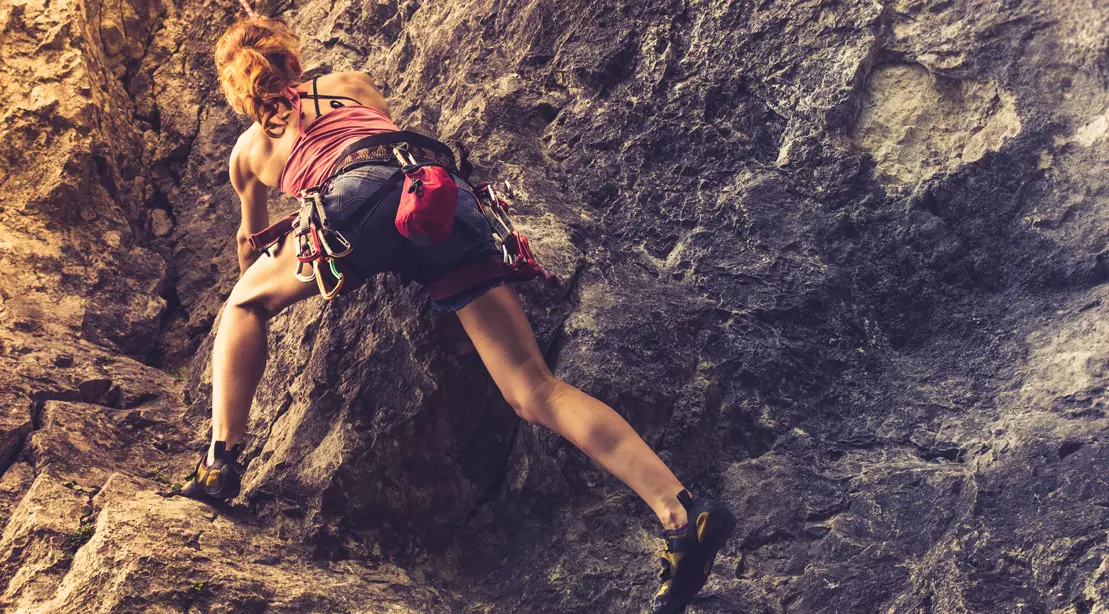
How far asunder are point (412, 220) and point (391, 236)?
0.58ft

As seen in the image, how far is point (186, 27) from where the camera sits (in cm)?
562

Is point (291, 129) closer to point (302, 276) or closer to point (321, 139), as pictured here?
point (321, 139)

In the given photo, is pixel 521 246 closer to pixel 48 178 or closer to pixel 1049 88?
pixel 1049 88

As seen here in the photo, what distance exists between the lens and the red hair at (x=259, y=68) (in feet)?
10.8

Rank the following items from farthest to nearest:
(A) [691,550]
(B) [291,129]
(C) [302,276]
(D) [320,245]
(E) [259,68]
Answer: (B) [291,129] < (E) [259,68] < (C) [302,276] < (D) [320,245] < (A) [691,550]

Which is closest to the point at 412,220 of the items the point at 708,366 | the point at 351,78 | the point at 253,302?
the point at 253,302

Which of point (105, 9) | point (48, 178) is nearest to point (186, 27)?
point (105, 9)

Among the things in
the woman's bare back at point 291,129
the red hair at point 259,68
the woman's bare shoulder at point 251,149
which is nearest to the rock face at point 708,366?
the woman's bare back at point 291,129

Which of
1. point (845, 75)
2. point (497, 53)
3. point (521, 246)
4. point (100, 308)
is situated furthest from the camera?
point (100, 308)

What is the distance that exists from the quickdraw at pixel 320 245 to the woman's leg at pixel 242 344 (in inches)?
11.1

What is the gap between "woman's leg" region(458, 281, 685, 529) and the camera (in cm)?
294

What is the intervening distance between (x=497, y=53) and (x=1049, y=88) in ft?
7.83

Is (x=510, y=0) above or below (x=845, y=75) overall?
above

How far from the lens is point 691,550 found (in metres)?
2.84
